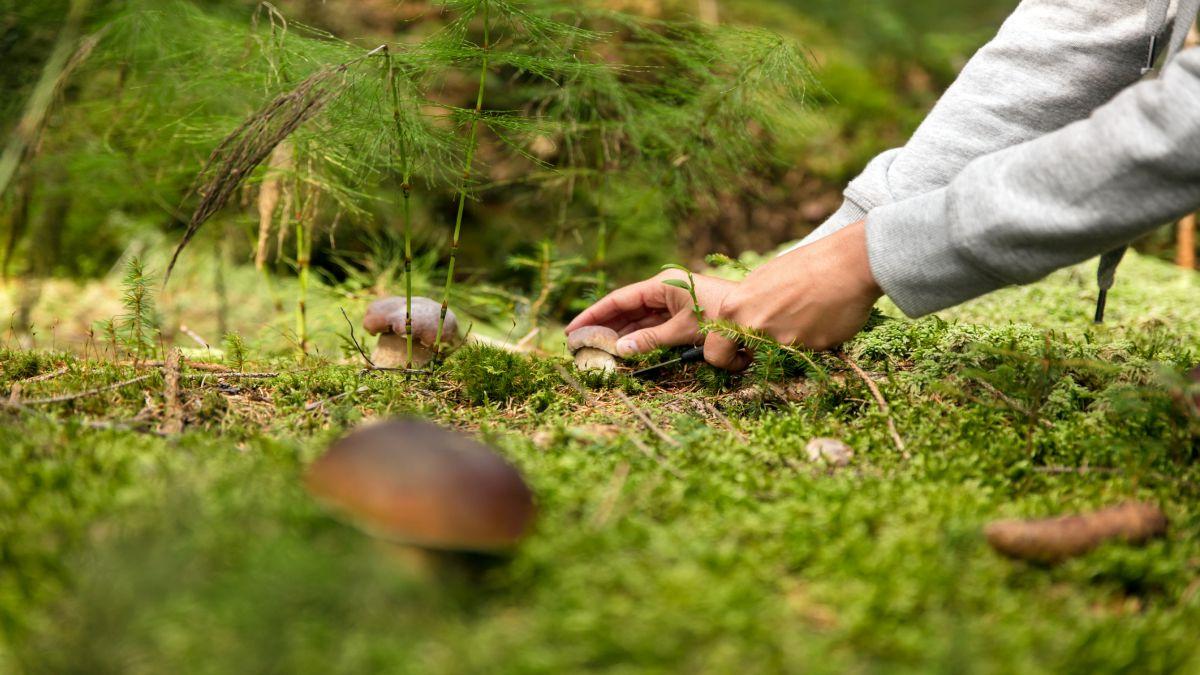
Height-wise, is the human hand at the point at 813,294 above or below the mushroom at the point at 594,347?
above

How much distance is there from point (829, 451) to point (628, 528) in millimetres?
707

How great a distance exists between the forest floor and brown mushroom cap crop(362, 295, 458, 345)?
39cm

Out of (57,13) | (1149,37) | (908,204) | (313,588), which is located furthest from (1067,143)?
(57,13)

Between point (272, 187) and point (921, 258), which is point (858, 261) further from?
point (272, 187)

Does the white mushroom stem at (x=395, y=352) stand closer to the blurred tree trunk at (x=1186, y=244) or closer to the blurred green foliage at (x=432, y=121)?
the blurred green foliage at (x=432, y=121)

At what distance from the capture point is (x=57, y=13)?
12.5 feet

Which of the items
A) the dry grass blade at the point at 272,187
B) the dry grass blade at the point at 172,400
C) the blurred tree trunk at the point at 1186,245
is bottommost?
the blurred tree trunk at the point at 1186,245

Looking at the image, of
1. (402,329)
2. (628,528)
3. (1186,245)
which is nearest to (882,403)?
(628,528)

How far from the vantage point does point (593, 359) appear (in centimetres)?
265

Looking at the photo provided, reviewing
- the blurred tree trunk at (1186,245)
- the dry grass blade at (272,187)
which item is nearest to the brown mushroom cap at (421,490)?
the dry grass blade at (272,187)

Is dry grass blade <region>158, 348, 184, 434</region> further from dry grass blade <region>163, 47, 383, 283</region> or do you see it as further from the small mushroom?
the small mushroom

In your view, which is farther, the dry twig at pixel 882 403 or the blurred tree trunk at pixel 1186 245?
the blurred tree trunk at pixel 1186 245

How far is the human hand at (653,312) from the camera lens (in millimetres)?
2541

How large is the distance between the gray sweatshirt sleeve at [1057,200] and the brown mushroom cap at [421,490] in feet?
4.12
